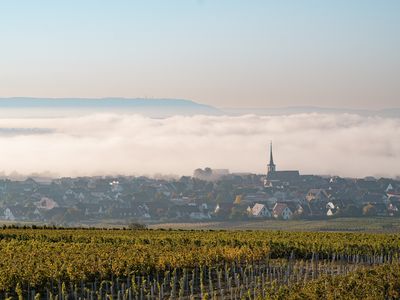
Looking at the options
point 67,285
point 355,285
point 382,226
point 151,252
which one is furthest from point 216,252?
point 382,226

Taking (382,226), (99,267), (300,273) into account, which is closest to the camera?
(99,267)

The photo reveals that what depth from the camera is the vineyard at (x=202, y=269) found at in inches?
1420

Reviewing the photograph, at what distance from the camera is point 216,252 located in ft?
169

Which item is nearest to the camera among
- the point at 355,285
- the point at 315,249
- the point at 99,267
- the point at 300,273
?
the point at 355,285

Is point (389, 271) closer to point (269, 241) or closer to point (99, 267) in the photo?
point (99, 267)

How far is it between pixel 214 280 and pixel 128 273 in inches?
189

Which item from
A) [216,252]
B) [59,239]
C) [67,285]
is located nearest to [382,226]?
[59,239]

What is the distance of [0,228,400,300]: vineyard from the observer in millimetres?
36062

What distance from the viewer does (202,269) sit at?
4888 cm

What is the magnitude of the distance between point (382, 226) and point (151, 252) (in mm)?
138225

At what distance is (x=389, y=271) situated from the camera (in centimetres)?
3938

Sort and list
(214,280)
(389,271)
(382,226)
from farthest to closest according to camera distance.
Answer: (382,226)
(214,280)
(389,271)

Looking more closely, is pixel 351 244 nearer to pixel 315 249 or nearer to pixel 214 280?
pixel 315 249

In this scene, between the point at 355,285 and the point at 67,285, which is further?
the point at 67,285
